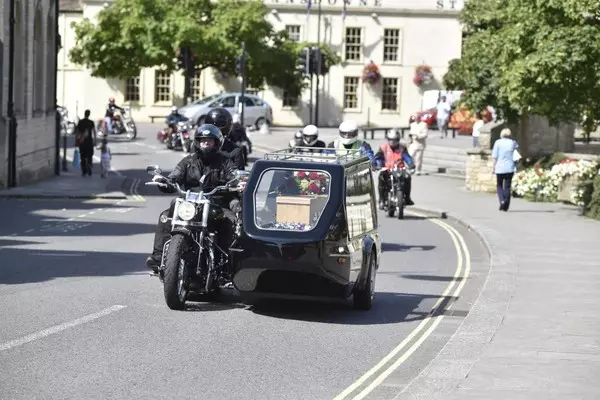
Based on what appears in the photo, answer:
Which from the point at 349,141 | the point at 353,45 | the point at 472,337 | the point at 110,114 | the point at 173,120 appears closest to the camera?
the point at 472,337

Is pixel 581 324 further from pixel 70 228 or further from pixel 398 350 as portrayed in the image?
pixel 70 228

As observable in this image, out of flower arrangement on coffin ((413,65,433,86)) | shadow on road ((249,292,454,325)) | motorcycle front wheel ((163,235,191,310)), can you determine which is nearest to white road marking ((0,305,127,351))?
motorcycle front wheel ((163,235,191,310))

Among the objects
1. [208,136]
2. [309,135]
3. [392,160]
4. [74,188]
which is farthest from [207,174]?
[74,188]

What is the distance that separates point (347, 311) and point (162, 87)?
6517 cm

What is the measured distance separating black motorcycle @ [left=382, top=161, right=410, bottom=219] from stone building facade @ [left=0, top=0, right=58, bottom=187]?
356 inches

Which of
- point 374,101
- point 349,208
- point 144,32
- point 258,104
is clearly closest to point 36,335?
point 349,208

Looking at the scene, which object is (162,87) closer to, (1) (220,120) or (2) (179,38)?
(2) (179,38)

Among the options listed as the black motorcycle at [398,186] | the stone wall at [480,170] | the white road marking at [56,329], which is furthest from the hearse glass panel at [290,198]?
the stone wall at [480,170]

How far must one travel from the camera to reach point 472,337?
13.1 m

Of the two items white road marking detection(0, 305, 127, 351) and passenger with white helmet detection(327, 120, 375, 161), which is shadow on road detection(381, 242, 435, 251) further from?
white road marking detection(0, 305, 127, 351)

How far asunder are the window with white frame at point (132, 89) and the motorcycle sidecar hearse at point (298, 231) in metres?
65.1

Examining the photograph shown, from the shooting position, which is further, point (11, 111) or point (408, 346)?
point (11, 111)

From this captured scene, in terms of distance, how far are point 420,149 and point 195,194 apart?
1268 inches

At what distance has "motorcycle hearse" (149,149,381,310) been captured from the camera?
13891 mm
